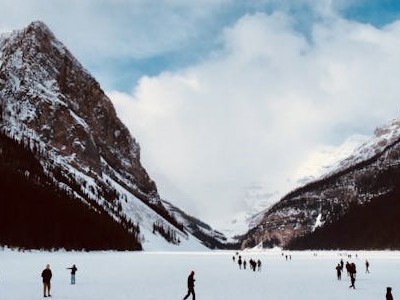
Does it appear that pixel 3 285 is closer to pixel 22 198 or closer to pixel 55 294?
pixel 55 294

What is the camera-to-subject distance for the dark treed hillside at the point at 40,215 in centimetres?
10006

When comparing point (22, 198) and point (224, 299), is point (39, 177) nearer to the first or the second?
point (22, 198)

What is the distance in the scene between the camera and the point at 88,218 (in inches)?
5408

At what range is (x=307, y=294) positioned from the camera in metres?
37.0

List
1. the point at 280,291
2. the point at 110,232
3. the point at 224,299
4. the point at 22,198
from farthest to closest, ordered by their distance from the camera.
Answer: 1. the point at 110,232
2. the point at 22,198
3. the point at 280,291
4. the point at 224,299

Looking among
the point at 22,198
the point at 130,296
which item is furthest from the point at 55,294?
the point at 22,198

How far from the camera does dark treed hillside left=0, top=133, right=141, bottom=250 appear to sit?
328 ft

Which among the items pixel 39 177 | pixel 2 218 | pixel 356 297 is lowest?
pixel 356 297

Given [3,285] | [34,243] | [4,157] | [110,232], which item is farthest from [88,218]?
[3,285]

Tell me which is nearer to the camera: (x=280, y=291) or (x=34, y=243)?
(x=280, y=291)

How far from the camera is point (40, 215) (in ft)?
363

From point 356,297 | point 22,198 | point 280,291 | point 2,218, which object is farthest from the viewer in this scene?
point 22,198

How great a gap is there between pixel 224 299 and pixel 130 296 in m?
5.37

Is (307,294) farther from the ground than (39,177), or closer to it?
closer to it
